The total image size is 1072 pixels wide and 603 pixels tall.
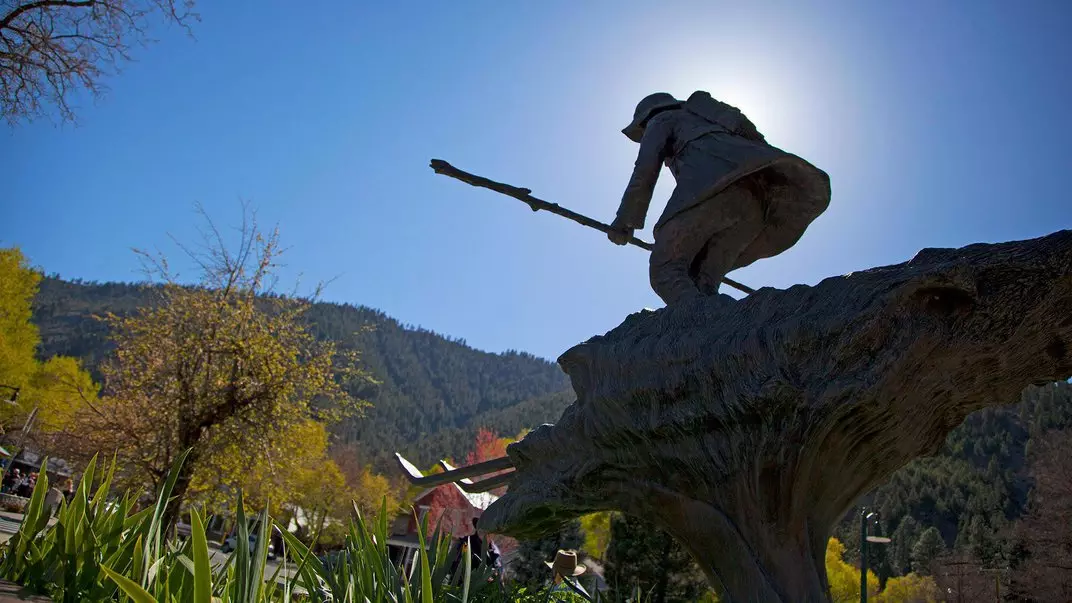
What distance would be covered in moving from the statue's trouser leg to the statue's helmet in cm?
94

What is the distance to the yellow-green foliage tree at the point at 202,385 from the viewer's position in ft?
42.4

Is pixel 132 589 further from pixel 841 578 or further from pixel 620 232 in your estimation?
pixel 841 578

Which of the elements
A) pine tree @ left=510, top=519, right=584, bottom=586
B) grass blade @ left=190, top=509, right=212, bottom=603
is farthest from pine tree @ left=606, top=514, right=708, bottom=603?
grass blade @ left=190, top=509, right=212, bottom=603

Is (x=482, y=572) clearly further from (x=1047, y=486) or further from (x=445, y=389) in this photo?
(x=445, y=389)

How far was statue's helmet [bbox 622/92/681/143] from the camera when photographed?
442 centimetres

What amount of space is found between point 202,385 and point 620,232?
463 inches

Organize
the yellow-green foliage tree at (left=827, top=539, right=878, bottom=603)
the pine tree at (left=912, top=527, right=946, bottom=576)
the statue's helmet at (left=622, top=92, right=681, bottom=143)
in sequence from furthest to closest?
1. the pine tree at (left=912, top=527, right=946, bottom=576)
2. the yellow-green foliage tree at (left=827, top=539, right=878, bottom=603)
3. the statue's helmet at (left=622, top=92, right=681, bottom=143)

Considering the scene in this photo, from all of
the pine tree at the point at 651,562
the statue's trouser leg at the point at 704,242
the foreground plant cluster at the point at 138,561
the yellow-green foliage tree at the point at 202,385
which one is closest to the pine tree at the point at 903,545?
the pine tree at the point at 651,562

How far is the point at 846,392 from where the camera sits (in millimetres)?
2400

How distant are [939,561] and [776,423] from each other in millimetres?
21231

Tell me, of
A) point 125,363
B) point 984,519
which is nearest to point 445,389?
point 984,519

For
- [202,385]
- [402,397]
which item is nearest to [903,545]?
[202,385]

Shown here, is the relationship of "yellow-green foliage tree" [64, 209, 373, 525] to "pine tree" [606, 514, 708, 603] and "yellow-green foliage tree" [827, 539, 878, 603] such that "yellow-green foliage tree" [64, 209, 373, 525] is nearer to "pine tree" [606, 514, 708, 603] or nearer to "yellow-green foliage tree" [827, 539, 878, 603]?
"pine tree" [606, 514, 708, 603]

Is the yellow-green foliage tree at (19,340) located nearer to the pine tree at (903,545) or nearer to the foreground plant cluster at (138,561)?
the foreground plant cluster at (138,561)
